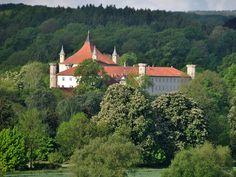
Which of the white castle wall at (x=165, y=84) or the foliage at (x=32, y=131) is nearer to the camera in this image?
the foliage at (x=32, y=131)

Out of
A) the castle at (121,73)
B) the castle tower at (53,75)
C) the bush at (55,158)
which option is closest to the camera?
the bush at (55,158)

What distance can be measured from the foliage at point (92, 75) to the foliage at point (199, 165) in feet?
167

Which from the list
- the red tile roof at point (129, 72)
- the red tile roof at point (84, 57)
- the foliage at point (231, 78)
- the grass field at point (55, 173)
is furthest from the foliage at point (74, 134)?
the red tile roof at point (84, 57)

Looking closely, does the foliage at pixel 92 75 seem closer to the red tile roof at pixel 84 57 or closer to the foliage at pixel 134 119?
the red tile roof at pixel 84 57

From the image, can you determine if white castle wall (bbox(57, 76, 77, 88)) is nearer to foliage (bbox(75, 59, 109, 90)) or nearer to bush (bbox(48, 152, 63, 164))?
foliage (bbox(75, 59, 109, 90))

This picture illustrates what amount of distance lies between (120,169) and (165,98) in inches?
976

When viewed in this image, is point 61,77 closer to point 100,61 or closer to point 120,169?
point 100,61

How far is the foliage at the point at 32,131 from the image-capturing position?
261 ft

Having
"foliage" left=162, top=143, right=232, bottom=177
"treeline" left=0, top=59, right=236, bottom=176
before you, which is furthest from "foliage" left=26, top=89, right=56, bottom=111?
"foliage" left=162, top=143, right=232, bottom=177

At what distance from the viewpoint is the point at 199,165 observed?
62.6 metres

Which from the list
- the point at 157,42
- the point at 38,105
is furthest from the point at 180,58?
the point at 38,105

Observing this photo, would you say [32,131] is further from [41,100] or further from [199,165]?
[41,100]

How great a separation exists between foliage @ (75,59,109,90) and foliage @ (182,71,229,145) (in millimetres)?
9214

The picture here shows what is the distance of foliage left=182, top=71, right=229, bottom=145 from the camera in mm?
86688
